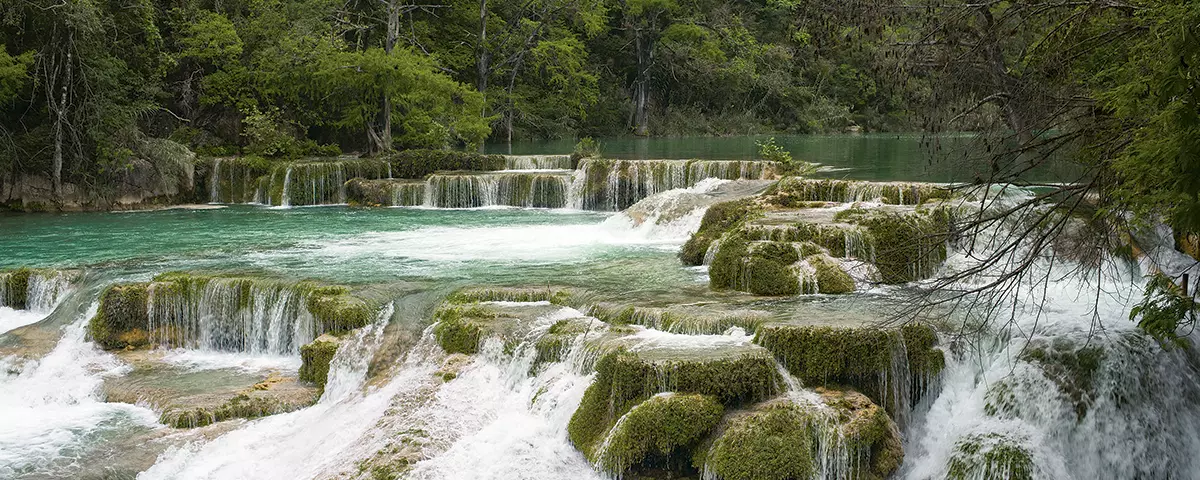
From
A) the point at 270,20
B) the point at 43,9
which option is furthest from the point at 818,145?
the point at 43,9

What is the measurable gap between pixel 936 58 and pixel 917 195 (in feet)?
25.5

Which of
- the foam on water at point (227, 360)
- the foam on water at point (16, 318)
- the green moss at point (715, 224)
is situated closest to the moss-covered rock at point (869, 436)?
the green moss at point (715, 224)

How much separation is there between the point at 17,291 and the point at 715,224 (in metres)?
9.18

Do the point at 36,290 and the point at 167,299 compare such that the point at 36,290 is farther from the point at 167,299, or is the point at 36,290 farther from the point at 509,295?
the point at 509,295

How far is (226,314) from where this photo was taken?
11.4 m

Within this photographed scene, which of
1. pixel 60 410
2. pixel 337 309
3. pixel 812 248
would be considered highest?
pixel 812 248

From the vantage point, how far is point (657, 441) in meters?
7.43

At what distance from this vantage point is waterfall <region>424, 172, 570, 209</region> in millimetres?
21328

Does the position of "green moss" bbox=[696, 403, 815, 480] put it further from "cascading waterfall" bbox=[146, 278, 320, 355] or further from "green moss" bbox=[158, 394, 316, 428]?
"cascading waterfall" bbox=[146, 278, 320, 355]

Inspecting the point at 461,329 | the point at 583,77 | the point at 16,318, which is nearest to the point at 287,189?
the point at 16,318

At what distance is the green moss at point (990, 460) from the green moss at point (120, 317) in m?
8.90

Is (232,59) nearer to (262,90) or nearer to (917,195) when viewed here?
(262,90)

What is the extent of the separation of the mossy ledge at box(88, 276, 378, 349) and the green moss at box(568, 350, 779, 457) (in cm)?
382

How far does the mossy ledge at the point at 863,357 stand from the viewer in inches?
319
